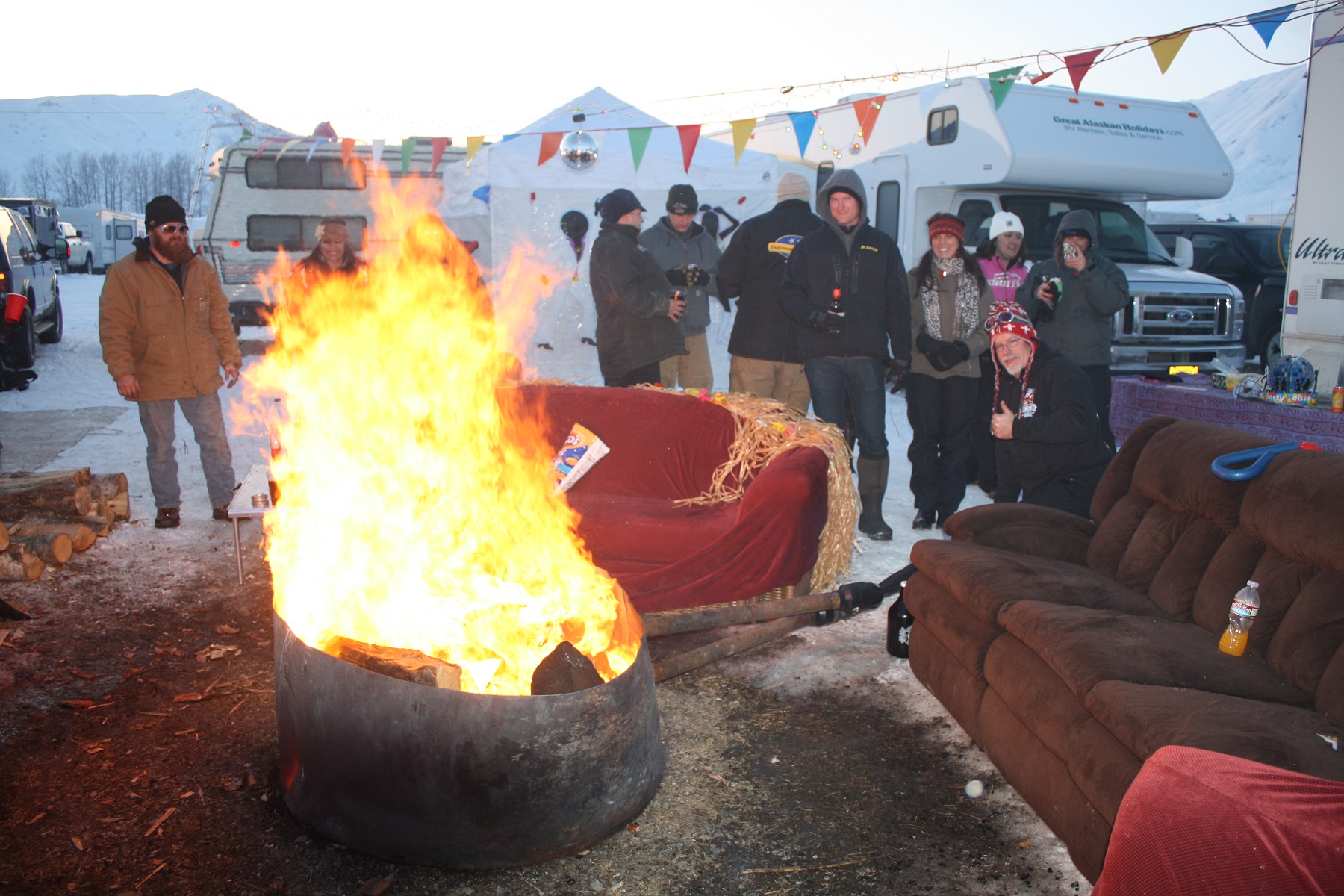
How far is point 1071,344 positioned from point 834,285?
210 cm

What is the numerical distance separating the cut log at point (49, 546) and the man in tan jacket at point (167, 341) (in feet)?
2.55

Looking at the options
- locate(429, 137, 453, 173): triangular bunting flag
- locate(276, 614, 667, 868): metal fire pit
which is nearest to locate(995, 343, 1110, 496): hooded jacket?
locate(276, 614, 667, 868): metal fire pit

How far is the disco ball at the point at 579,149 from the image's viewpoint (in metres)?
12.0

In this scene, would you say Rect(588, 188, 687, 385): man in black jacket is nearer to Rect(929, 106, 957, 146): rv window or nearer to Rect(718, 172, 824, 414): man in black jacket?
Rect(718, 172, 824, 414): man in black jacket

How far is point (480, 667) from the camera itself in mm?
3176

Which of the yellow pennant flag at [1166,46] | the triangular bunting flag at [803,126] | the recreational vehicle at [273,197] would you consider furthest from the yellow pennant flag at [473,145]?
the yellow pennant flag at [1166,46]

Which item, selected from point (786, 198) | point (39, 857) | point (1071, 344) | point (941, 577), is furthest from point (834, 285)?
point (39, 857)

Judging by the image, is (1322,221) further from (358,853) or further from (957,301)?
(358,853)

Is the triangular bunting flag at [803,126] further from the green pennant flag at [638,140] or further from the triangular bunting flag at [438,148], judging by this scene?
the triangular bunting flag at [438,148]

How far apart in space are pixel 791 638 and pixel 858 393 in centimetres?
216

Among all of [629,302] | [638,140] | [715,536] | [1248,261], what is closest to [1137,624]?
[715,536]

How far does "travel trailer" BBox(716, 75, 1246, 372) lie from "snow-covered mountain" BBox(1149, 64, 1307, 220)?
3485cm

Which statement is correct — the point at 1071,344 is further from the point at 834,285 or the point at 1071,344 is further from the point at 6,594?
the point at 6,594

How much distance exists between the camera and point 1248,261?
1402 centimetres
